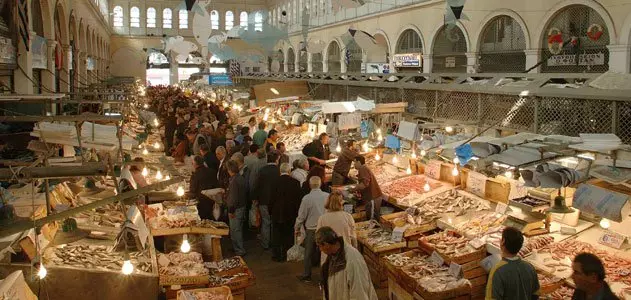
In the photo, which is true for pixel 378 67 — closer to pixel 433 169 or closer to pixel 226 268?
pixel 433 169

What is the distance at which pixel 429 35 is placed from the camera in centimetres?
2181

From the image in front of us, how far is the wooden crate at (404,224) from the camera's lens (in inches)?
306

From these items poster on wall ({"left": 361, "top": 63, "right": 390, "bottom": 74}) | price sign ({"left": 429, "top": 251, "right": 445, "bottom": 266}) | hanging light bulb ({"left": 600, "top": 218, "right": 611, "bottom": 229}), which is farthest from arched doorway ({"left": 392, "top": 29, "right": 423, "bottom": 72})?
hanging light bulb ({"left": 600, "top": 218, "right": 611, "bottom": 229})

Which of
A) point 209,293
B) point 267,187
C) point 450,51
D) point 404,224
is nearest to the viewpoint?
point 209,293

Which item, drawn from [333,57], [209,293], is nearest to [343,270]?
[209,293]

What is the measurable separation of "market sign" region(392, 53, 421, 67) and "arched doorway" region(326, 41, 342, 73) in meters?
8.36

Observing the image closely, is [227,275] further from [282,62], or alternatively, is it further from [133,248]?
[282,62]

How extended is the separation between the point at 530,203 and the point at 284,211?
3624 mm

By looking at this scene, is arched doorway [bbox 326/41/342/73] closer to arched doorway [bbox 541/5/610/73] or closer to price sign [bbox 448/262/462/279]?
arched doorway [bbox 541/5/610/73]

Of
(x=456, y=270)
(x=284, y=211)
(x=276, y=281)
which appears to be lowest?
(x=276, y=281)

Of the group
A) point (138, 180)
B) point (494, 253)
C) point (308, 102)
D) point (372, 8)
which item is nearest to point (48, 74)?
point (308, 102)

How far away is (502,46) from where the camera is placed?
18094 mm

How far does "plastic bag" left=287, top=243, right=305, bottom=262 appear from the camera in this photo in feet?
28.3

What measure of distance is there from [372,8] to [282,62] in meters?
19.1
